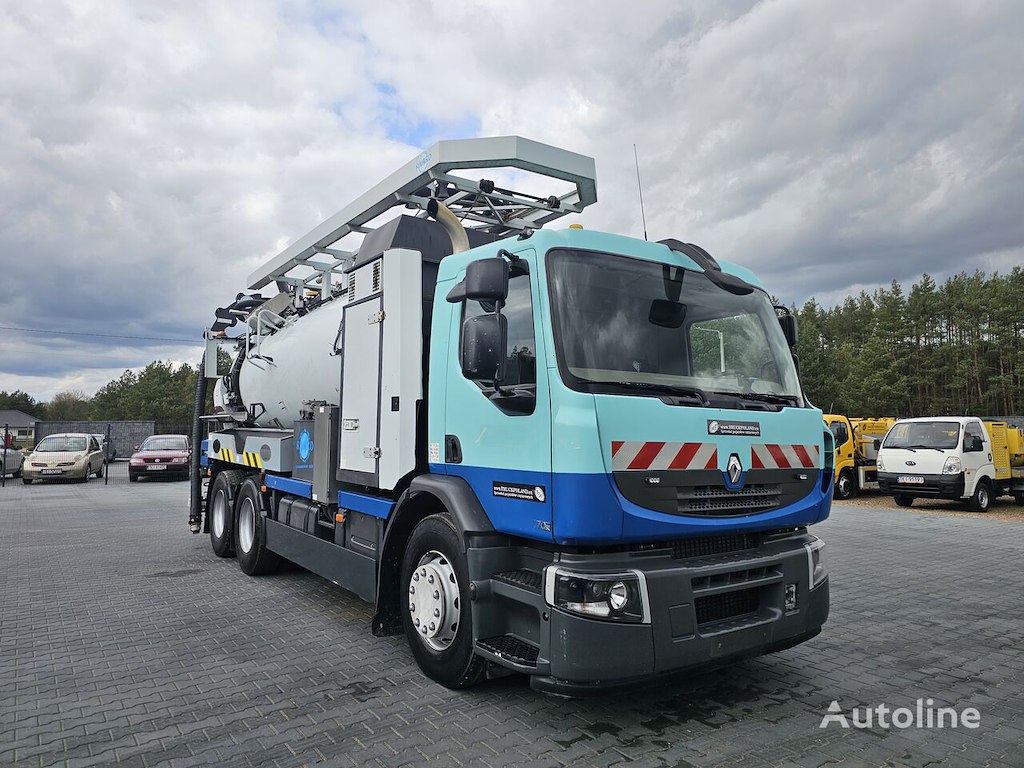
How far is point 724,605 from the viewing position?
379 centimetres

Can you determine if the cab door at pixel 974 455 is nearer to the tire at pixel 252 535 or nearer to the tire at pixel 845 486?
the tire at pixel 845 486

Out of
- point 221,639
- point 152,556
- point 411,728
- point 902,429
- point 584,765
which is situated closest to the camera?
point 584,765

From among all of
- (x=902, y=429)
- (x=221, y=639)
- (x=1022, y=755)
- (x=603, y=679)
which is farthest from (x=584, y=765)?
(x=902, y=429)

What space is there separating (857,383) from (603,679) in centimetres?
5145

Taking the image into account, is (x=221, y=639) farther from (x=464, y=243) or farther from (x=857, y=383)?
(x=857, y=383)

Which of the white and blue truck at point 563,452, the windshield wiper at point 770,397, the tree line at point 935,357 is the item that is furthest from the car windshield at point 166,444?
the tree line at point 935,357

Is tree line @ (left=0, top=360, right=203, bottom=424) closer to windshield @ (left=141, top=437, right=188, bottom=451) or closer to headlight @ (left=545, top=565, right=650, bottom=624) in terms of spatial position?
windshield @ (left=141, top=437, right=188, bottom=451)

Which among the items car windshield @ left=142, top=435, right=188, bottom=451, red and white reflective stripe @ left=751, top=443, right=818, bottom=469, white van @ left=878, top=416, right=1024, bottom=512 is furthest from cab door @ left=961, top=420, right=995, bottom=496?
car windshield @ left=142, top=435, right=188, bottom=451

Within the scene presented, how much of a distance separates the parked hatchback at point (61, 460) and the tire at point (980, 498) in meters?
25.2

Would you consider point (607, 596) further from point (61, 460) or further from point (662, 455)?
point (61, 460)

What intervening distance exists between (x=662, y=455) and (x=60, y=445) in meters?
25.2

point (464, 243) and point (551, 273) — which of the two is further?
point (464, 243)

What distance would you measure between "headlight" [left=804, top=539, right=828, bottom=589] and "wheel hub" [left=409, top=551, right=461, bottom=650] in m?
2.11

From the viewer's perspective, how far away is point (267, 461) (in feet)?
24.4
